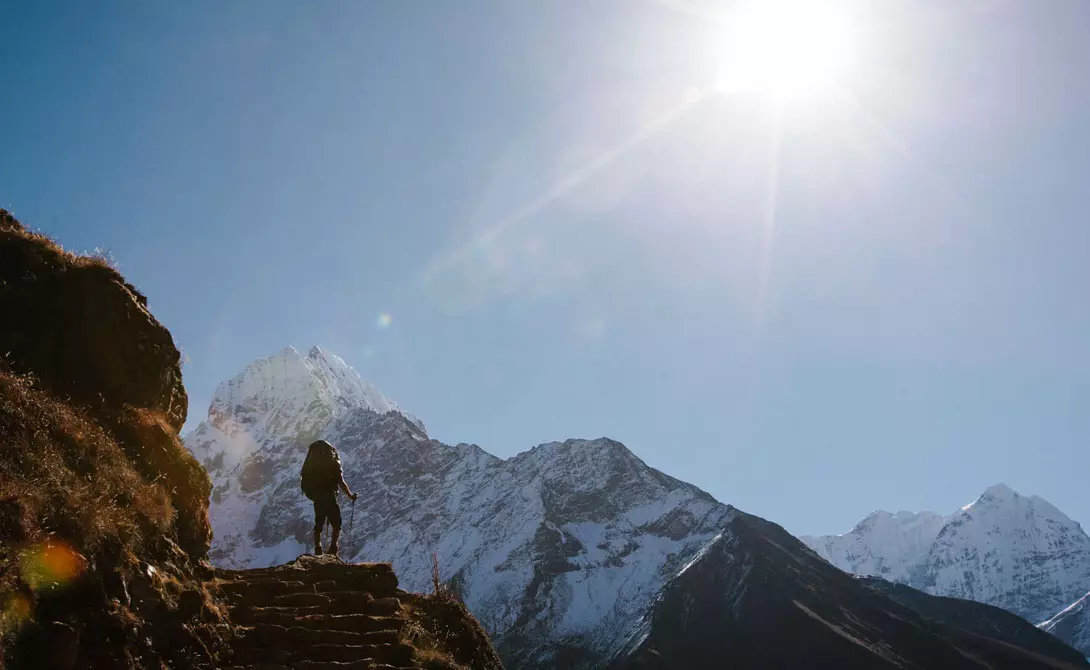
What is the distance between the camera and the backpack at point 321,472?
60.1 ft

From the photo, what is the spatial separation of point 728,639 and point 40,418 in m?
151

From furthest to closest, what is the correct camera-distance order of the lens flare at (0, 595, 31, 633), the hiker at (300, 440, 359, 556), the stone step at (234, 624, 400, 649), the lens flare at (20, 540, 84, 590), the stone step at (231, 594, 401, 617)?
the hiker at (300, 440, 359, 556), the stone step at (231, 594, 401, 617), the stone step at (234, 624, 400, 649), the lens flare at (20, 540, 84, 590), the lens flare at (0, 595, 31, 633)

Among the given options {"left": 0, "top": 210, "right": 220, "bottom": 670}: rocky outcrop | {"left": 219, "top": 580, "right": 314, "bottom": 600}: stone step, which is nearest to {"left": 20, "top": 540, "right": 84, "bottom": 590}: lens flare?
{"left": 0, "top": 210, "right": 220, "bottom": 670}: rocky outcrop

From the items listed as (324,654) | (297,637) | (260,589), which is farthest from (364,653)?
(260,589)

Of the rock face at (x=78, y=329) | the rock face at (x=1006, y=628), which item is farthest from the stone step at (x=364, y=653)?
the rock face at (x=1006, y=628)

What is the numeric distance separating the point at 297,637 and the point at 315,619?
1.63 feet

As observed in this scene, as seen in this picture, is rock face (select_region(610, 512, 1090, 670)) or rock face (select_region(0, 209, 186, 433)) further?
rock face (select_region(610, 512, 1090, 670))

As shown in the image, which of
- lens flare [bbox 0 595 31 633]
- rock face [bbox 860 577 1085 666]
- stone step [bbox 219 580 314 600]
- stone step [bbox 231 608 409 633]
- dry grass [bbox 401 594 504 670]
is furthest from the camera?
rock face [bbox 860 577 1085 666]

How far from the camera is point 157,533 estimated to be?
9547mm

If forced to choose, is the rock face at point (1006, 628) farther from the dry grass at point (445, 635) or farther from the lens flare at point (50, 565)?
the lens flare at point (50, 565)

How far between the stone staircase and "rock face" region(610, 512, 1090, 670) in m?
133

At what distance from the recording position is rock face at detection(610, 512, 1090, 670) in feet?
433

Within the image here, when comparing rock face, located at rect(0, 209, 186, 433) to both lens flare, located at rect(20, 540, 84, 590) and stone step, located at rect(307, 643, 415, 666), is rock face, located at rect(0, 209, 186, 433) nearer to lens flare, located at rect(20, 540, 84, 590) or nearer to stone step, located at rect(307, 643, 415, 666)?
lens flare, located at rect(20, 540, 84, 590)

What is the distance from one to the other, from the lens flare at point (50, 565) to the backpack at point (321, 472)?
11.0 meters
